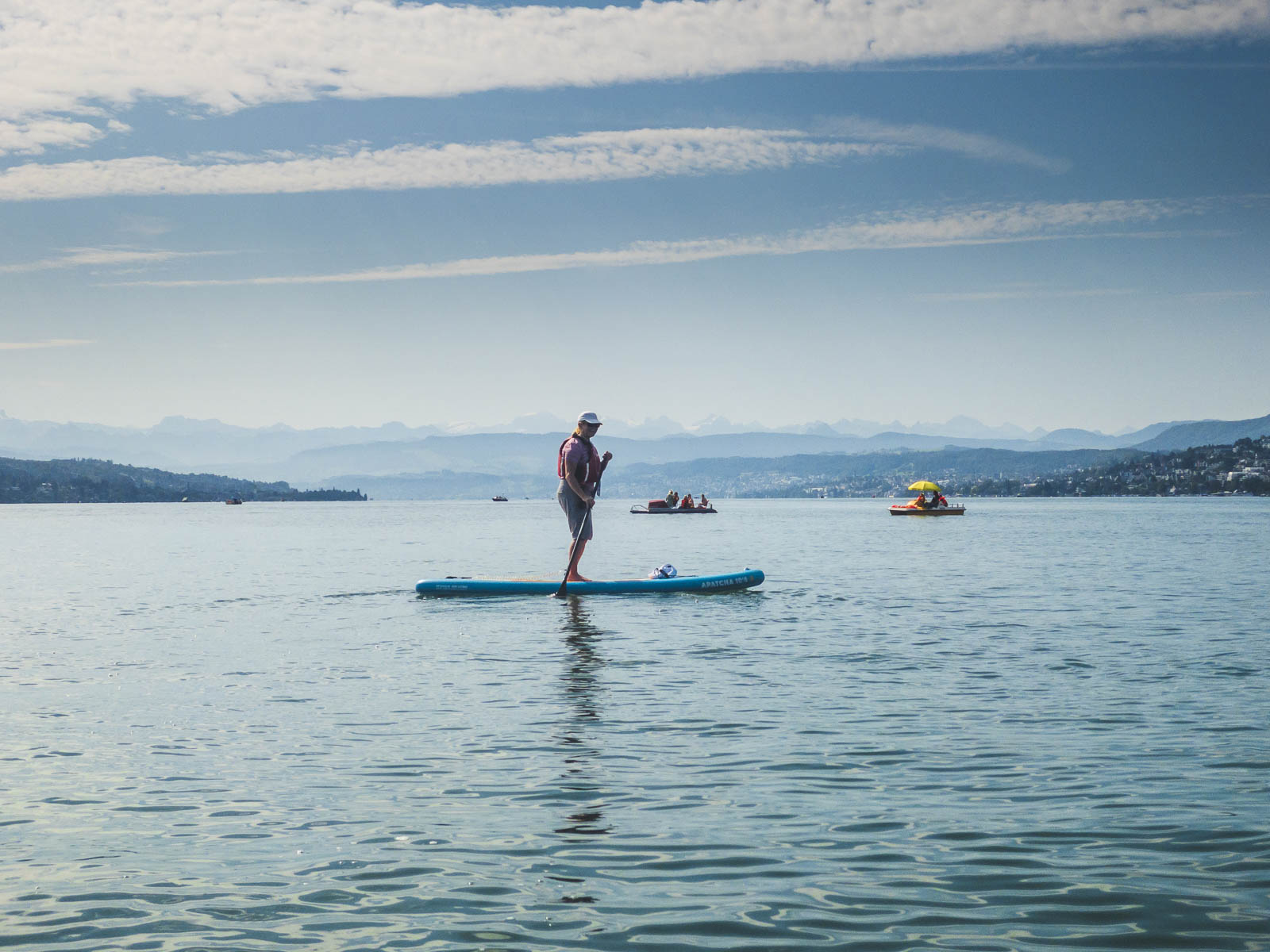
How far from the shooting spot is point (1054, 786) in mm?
10992

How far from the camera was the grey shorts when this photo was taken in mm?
28469

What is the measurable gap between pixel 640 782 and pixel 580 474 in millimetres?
17357

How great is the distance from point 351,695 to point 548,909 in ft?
31.6

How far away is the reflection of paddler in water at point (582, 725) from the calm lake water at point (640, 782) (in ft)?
0.20

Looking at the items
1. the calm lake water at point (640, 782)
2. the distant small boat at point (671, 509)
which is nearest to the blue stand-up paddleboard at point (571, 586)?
the calm lake water at point (640, 782)

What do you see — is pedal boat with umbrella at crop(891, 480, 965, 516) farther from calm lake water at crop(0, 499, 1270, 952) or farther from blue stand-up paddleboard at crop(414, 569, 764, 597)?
calm lake water at crop(0, 499, 1270, 952)

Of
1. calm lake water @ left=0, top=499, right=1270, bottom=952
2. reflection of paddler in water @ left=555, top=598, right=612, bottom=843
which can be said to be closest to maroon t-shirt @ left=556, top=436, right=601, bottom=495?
calm lake water @ left=0, top=499, right=1270, bottom=952

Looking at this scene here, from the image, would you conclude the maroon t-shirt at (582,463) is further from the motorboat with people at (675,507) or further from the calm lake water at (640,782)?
the motorboat with people at (675,507)

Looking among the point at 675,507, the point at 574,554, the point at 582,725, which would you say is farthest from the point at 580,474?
the point at 675,507

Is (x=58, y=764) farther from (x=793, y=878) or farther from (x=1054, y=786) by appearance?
(x=1054, y=786)

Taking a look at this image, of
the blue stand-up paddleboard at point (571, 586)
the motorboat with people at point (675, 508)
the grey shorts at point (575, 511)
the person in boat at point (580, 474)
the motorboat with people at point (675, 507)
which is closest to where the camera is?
the person in boat at point (580, 474)

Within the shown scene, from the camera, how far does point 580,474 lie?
28312mm

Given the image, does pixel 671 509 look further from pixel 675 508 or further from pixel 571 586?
pixel 571 586

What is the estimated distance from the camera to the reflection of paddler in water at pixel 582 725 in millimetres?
10023
